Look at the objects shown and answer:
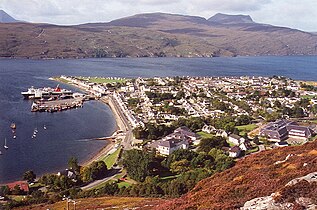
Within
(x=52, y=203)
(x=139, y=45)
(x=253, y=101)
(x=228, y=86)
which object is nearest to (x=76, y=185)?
(x=52, y=203)

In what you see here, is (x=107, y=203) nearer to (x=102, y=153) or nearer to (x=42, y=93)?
(x=102, y=153)

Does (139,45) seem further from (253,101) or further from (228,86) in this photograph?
(253,101)

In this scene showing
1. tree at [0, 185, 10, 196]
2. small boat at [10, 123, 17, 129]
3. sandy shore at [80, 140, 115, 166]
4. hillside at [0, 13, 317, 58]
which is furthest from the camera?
hillside at [0, 13, 317, 58]

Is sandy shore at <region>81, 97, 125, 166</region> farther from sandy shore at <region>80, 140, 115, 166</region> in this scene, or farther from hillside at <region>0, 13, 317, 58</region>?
hillside at <region>0, 13, 317, 58</region>

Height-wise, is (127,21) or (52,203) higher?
(127,21)

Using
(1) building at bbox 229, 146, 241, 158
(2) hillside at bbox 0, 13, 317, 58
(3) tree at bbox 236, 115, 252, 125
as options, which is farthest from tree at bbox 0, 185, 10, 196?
(2) hillside at bbox 0, 13, 317, 58

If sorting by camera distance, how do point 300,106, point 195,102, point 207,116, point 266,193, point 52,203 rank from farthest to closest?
point 195,102 < point 300,106 < point 207,116 < point 52,203 < point 266,193

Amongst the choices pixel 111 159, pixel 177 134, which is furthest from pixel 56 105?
pixel 111 159

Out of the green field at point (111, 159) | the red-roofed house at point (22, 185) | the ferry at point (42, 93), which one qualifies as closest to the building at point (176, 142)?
the green field at point (111, 159)
